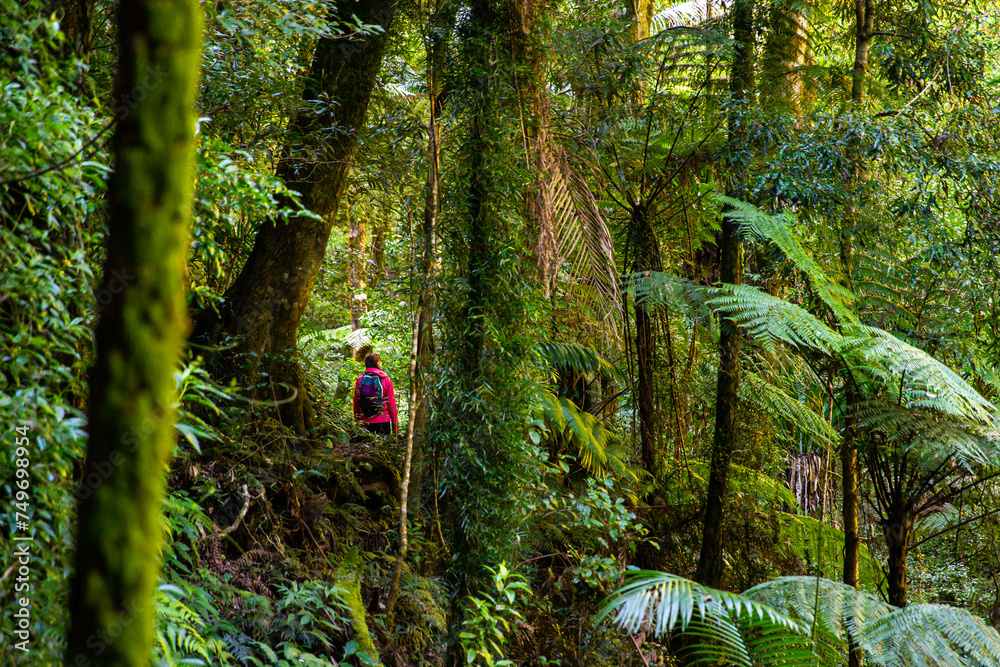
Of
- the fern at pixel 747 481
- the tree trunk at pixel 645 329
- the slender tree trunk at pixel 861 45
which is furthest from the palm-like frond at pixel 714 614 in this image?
the slender tree trunk at pixel 861 45

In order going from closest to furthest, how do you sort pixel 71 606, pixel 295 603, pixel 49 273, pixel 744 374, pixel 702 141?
pixel 71 606 < pixel 49 273 < pixel 295 603 < pixel 744 374 < pixel 702 141

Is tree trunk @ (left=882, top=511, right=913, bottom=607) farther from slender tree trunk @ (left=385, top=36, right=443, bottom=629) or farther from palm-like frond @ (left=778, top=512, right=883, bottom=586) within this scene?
slender tree trunk @ (left=385, top=36, right=443, bottom=629)

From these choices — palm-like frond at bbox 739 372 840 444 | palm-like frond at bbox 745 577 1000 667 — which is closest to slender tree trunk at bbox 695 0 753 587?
palm-like frond at bbox 739 372 840 444

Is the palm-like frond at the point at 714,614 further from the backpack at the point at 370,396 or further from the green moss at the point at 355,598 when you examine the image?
the backpack at the point at 370,396

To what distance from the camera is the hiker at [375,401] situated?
19.9 feet

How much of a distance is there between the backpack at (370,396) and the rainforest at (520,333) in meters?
0.04

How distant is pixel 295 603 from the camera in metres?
Answer: 3.73

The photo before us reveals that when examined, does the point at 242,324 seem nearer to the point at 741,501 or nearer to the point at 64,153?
the point at 64,153

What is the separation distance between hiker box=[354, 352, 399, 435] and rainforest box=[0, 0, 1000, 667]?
39 mm

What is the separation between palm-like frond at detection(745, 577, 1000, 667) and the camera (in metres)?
3.05

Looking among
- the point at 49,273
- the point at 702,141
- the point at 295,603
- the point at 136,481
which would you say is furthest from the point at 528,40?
the point at 136,481

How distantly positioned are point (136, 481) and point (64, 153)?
1.92 metres

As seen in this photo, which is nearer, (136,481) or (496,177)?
(136,481)

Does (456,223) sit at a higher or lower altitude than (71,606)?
higher
